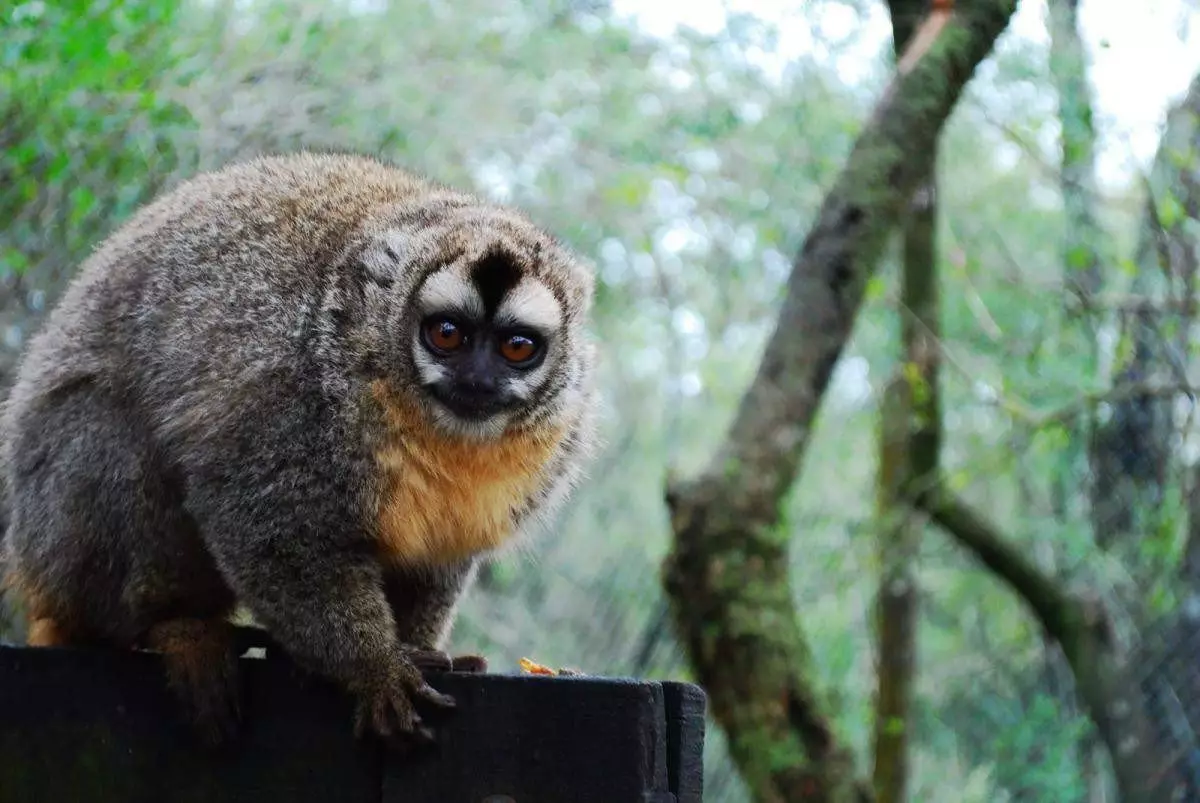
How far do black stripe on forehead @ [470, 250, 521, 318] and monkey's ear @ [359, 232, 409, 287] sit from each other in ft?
0.61

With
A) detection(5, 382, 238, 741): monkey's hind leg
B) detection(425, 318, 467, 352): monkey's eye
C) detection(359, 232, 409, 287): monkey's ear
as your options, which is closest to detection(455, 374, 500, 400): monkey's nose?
detection(425, 318, 467, 352): monkey's eye

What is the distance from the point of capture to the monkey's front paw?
2350 millimetres

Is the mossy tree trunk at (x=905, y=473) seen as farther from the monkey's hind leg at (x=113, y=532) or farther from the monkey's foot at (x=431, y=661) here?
the monkey's hind leg at (x=113, y=532)

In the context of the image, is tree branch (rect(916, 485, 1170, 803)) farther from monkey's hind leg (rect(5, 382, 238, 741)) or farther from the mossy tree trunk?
monkey's hind leg (rect(5, 382, 238, 741))

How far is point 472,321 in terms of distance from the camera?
3053 millimetres

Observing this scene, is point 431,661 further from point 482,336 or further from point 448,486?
point 482,336

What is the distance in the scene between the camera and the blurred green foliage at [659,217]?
416cm

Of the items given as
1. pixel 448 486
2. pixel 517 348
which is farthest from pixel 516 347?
pixel 448 486

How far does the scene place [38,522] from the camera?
3023 millimetres

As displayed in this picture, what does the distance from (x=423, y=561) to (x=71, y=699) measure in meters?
0.90

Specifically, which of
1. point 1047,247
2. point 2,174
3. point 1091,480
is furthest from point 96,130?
point 1047,247

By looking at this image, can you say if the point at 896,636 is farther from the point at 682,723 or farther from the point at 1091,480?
the point at 682,723

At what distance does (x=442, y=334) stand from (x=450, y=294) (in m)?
0.10

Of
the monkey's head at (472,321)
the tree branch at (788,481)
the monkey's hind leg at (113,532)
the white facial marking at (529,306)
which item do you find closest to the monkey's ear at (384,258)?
the monkey's head at (472,321)
